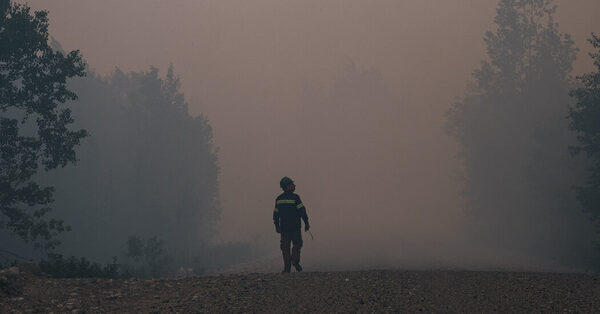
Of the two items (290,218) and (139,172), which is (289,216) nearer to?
(290,218)

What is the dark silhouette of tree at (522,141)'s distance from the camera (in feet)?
113

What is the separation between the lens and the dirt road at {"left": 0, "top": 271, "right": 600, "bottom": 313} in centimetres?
693

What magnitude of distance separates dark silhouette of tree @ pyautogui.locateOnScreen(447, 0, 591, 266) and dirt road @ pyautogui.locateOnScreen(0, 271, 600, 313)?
27.4 metres

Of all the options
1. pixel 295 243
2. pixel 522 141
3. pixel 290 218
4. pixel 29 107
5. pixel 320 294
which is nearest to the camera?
pixel 320 294

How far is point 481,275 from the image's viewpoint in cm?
926

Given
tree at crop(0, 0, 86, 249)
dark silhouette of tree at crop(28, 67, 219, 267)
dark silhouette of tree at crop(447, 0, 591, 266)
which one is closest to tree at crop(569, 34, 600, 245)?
dark silhouette of tree at crop(447, 0, 591, 266)

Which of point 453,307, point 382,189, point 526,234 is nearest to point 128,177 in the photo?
point 526,234

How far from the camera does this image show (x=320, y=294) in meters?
7.70

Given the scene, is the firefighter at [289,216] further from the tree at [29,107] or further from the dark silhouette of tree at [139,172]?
the dark silhouette of tree at [139,172]

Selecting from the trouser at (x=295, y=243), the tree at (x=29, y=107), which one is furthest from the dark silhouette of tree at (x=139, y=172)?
the trouser at (x=295, y=243)

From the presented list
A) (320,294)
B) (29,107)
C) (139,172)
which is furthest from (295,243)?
(139,172)

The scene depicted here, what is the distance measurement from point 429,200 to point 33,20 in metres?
92.2

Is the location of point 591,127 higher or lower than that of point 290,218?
higher

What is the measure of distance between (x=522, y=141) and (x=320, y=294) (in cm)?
4151
